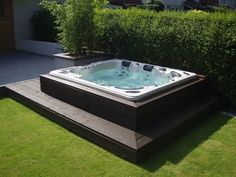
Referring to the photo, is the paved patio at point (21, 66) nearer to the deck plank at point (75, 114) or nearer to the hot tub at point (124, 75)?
the deck plank at point (75, 114)

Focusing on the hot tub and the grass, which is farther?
the hot tub

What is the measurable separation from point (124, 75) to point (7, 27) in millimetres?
6461

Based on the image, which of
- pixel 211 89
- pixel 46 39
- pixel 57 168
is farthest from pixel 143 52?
pixel 46 39

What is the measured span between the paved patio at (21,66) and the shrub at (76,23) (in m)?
1.36

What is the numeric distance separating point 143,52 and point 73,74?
1.94 m

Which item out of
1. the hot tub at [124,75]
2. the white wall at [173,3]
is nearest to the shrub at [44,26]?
the hot tub at [124,75]

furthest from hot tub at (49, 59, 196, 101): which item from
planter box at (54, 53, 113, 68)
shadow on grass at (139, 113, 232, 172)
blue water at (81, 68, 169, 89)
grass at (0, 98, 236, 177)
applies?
grass at (0, 98, 236, 177)

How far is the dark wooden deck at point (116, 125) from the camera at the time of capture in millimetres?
4109

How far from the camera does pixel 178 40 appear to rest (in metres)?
6.33

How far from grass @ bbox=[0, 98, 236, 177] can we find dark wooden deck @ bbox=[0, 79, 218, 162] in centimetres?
12

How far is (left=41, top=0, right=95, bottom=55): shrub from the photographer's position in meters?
7.16

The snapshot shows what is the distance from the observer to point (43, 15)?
11.2 metres

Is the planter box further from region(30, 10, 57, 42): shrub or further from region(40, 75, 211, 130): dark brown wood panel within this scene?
region(30, 10, 57, 42): shrub

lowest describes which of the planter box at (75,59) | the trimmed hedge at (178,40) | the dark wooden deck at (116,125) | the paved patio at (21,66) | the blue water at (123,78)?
the dark wooden deck at (116,125)
